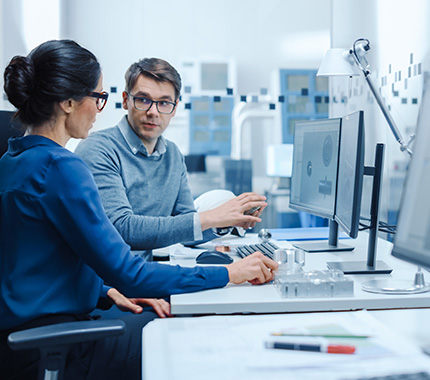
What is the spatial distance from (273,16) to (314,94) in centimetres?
64

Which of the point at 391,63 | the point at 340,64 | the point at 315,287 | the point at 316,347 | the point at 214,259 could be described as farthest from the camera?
the point at 391,63

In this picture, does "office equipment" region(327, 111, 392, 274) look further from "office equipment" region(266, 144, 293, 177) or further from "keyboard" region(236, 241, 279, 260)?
"office equipment" region(266, 144, 293, 177)

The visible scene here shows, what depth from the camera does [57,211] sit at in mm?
1167

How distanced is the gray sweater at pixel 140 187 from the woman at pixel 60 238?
1.29 ft

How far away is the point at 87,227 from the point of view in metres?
1.16

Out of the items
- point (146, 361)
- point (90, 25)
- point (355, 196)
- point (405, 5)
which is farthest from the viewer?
point (90, 25)

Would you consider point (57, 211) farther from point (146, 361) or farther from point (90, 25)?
point (90, 25)

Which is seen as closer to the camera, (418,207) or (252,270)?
(418,207)

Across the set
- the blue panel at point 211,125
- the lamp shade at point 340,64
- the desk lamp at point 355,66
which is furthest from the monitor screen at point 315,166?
the blue panel at point 211,125

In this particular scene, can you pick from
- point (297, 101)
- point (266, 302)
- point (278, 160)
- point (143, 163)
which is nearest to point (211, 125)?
point (278, 160)

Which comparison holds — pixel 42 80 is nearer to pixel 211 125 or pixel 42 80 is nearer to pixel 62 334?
pixel 62 334

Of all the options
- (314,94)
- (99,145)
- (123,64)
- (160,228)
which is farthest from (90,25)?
(160,228)

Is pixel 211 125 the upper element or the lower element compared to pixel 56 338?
upper

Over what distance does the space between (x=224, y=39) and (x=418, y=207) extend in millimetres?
3137
